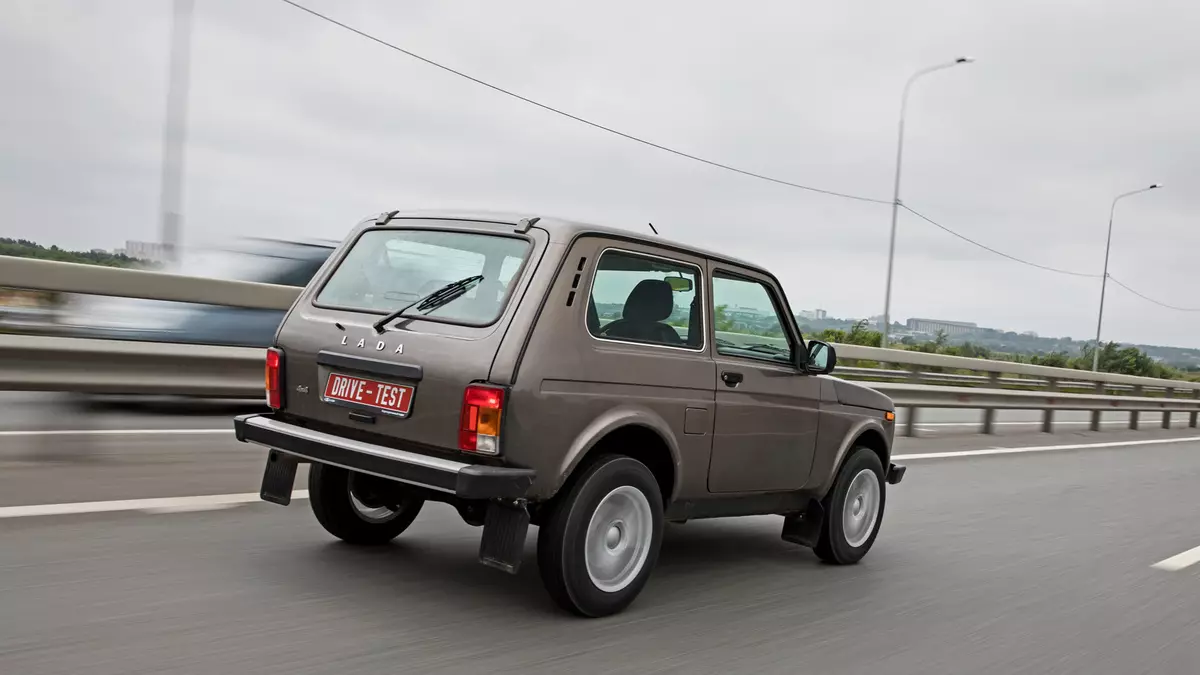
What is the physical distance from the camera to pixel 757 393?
548 centimetres

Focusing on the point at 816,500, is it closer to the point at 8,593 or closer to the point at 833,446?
the point at 833,446

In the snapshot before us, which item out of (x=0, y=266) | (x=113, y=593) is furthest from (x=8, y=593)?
(x=0, y=266)

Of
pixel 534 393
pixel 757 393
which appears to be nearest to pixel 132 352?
pixel 534 393

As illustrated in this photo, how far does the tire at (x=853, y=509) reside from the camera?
623 cm

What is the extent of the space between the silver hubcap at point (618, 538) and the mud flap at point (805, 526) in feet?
5.45

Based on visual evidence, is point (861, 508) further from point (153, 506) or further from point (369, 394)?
point (153, 506)

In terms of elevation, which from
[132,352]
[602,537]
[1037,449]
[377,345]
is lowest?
[1037,449]

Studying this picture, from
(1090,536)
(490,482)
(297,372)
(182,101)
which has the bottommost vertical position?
(1090,536)

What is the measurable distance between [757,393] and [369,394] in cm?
198

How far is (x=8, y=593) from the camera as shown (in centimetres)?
419

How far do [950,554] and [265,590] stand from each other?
4.34 metres

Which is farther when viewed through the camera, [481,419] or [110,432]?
[110,432]

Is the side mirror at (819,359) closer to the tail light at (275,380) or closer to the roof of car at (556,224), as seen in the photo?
the roof of car at (556,224)

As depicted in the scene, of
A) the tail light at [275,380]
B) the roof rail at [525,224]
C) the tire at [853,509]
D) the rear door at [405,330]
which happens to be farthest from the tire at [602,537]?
the tire at [853,509]
